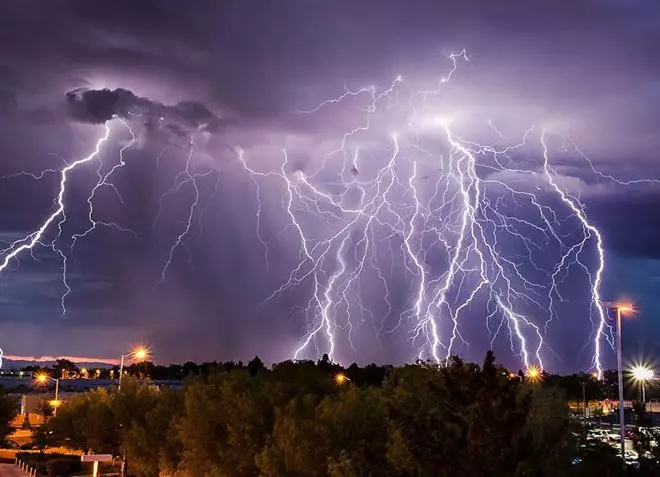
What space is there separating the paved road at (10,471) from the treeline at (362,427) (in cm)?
691

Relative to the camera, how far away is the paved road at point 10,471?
133ft

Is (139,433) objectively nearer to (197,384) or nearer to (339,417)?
(197,384)

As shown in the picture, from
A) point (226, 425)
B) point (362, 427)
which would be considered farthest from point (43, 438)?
point (362, 427)

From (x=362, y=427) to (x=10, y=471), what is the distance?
28389mm

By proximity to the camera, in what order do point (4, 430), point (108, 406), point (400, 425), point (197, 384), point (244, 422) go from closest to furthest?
point (400, 425) < point (244, 422) < point (197, 384) < point (108, 406) < point (4, 430)

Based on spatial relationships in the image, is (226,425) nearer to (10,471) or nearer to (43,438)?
(10,471)

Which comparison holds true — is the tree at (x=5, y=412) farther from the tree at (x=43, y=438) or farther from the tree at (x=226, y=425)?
the tree at (x=226, y=425)

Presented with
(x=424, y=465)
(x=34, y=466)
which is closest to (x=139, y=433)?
(x=34, y=466)

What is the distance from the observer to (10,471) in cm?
4291

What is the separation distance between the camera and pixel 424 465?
1412 centimetres

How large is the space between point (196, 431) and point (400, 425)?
12.6 meters

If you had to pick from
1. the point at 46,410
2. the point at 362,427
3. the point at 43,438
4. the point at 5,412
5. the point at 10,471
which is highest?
the point at 46,410

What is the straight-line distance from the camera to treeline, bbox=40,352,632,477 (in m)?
14.0

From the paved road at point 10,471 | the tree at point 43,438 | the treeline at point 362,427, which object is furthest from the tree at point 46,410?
the treeline at point 362,427
